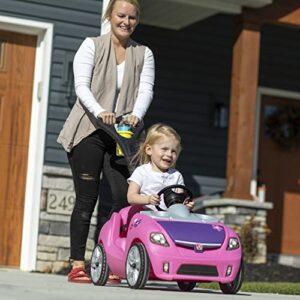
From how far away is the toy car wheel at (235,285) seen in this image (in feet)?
17.0

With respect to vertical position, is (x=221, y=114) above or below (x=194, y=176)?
Answer: above

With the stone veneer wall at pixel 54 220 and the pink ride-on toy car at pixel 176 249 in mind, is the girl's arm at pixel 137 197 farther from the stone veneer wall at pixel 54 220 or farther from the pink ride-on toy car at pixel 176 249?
the stone veneer wall at pixel 54 220

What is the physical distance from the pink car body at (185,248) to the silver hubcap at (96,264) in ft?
0.61

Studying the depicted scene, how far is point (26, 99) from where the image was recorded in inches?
381

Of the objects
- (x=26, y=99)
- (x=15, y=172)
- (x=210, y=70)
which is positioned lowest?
(x=15, y=172)

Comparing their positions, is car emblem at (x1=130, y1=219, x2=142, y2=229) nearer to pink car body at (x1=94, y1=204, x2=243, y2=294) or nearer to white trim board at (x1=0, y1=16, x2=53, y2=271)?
pink car body at (x1=94, y1=204, x2=243, y2=294)

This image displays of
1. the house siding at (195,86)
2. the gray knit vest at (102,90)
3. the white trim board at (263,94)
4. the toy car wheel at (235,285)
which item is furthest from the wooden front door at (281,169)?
the toy car wheel at (235,285)

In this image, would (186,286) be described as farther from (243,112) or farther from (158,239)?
(243,112)

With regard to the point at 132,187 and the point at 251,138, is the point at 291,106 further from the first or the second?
the point at 132,187

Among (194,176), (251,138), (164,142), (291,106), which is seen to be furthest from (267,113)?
(164,142)

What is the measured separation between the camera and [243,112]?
35.2 feet

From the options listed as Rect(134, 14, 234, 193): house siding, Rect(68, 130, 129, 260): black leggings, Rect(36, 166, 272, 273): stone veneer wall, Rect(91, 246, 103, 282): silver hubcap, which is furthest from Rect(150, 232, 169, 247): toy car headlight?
Rect(134, 14, 234, 193): house siding

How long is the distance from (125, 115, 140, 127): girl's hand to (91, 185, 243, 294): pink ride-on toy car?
54 centimetres

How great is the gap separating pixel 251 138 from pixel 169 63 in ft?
6.66
